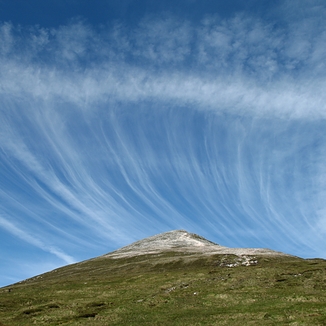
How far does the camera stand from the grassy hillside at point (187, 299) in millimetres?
37625

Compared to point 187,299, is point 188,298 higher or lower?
higher

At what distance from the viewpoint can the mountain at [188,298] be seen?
124ft

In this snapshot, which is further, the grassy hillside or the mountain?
the mountain

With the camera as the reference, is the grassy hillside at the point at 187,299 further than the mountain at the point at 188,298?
No

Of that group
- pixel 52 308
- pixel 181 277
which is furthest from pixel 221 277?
pixel 52 308

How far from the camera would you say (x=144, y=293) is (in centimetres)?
5422

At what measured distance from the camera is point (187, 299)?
4769 centimetres

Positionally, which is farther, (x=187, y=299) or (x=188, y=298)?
(x=188, y=298)

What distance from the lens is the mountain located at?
3778cm

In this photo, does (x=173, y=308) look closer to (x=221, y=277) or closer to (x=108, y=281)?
(x=221, y=277)

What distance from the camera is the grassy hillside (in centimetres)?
3762

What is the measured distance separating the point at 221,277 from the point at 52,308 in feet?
100

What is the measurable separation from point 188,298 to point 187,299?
22.4 inches

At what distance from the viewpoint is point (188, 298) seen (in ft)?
158
